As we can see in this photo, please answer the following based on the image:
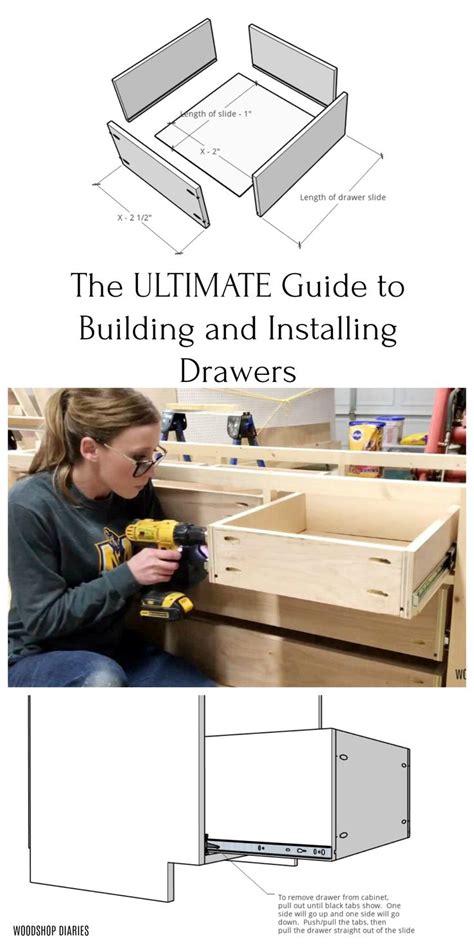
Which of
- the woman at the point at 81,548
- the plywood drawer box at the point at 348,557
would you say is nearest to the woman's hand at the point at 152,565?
the woman at the point at 81,548

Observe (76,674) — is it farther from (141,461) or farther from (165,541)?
(141,461)

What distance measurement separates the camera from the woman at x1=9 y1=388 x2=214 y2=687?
4.40 feet

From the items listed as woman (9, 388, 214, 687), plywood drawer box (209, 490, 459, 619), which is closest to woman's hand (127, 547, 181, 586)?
woman (9, 388, 214, 687)

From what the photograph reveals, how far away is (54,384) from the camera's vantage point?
1.37m

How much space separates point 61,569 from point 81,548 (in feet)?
0.20

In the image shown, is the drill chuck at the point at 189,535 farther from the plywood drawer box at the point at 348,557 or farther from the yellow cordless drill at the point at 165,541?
the plywood drawer box at the point at 348,557

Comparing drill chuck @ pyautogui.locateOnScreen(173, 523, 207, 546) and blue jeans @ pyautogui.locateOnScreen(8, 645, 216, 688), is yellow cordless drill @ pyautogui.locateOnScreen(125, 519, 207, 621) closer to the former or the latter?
drill chuck @ pyautogui.locateOnScreen(173, 523, 207, 546)

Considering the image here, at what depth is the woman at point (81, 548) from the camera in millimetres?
1342

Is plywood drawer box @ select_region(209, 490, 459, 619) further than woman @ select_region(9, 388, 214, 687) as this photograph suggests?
No
